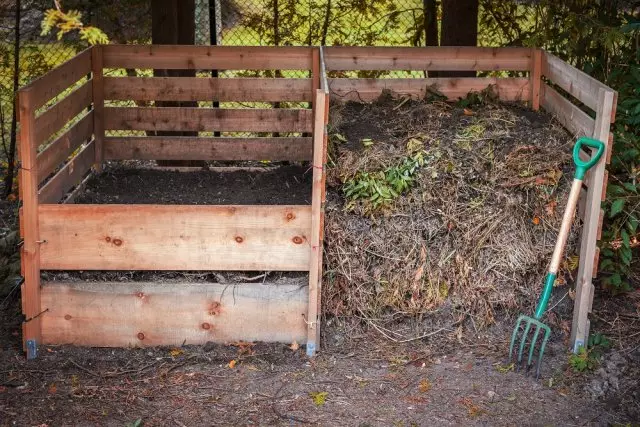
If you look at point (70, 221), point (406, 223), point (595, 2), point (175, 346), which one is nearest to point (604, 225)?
point (406, 223)

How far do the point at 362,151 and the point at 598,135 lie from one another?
59.9 inches

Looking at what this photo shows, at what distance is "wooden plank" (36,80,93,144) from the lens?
17.6 feet

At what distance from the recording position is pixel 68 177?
6.26 metres

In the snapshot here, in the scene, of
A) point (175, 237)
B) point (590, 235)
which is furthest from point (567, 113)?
point (175, 237)

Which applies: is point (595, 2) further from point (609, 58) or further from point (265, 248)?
point (265, 248)

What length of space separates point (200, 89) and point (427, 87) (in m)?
1.81

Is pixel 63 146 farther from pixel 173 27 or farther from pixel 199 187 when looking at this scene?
pixel 173 27

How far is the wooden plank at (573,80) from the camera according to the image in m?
5.21

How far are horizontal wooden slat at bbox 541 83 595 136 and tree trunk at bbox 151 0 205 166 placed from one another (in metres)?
3.07

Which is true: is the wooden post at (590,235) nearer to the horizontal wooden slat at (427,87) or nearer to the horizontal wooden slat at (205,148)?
the horizontal wooden slat at (427,87)

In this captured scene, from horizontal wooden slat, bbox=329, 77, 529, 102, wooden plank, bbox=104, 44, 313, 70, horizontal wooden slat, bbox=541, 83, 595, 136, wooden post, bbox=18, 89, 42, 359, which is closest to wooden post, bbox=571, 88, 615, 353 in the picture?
horizontal wooden slat, bbox=541, 83, 595, 136

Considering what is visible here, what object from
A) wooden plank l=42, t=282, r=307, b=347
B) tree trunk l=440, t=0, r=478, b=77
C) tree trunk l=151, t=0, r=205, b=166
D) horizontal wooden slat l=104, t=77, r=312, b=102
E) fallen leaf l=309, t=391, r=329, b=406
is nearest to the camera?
fallen leaf l=309, t=391, r=329, b=406

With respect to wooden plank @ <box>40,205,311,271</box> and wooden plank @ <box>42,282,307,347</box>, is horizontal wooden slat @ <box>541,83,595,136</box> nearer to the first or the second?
wooden plank @ <box>40,205,311,271</box>

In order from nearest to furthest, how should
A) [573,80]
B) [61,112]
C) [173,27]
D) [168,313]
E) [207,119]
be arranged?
[168,313], [573,80], [61,112], [207,119], [173,27]
